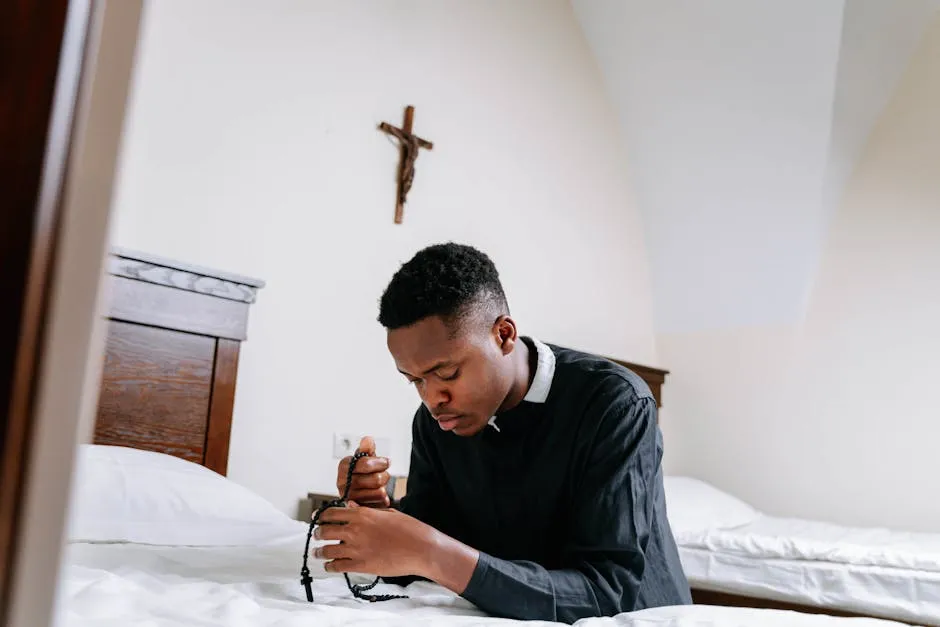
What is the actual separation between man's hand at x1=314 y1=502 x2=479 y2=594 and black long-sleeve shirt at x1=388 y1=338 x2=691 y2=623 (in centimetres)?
3

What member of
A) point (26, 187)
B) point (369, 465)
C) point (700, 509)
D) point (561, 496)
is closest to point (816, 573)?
point (700, 509)

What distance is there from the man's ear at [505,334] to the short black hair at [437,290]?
21 millimetres

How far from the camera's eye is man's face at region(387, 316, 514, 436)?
4.47ft

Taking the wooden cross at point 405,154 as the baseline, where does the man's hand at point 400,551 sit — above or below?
below

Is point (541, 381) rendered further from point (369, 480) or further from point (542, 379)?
point (369, 480)

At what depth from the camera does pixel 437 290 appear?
53.8 inches

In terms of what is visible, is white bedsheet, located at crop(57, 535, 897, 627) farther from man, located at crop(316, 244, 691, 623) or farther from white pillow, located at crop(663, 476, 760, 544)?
white pillow, located at crop(663, 476, 760, 544)

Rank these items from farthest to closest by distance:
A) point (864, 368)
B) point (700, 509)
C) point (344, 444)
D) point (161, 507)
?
point (864, 368) < point (700, 509) < point (344, 444) < point (161, 507)

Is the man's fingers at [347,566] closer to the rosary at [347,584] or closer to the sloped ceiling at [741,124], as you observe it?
the rosary at [347,584]

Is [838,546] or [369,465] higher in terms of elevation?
[369,465]

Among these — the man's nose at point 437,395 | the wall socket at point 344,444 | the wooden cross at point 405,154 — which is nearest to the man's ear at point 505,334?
the man's nose at point 437,395

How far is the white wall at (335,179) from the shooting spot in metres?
2.47

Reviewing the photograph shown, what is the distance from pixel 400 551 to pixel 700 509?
8.06 feet

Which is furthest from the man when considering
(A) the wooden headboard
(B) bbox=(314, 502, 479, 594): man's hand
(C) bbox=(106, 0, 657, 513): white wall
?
(C) bbox=(106, 0, 657, 513): white wall
